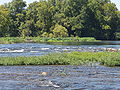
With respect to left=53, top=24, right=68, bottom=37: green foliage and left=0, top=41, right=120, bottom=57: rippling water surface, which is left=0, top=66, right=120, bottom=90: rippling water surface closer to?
left=0, top=41, right=120, bottom=57: rippling water surface

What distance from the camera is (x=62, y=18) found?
136000 mm

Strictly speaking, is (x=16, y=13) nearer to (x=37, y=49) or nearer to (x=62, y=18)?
(x=62, y=18)

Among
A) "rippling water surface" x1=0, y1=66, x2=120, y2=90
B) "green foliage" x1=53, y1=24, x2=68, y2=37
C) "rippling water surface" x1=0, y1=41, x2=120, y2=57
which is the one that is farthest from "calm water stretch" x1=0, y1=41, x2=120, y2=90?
"green foliage" x1=53, y1=24, x2=68, y2=37

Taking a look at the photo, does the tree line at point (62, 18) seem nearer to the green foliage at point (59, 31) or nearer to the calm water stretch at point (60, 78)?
the green foliage at point (59, 31)

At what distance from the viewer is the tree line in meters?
134

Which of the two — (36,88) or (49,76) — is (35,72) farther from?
(36,88)

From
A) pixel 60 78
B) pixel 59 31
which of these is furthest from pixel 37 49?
pixel 59 31

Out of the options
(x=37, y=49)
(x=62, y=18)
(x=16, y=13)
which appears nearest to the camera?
(x=37, y=49)

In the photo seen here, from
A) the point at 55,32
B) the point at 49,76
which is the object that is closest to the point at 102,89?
the point at 49,76

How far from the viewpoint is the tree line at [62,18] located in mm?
134500

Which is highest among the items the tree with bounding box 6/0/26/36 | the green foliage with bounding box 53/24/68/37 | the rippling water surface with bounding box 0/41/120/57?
the tree with bounding box 6/0/26/36

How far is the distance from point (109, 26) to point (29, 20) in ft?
108

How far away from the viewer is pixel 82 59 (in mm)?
38031

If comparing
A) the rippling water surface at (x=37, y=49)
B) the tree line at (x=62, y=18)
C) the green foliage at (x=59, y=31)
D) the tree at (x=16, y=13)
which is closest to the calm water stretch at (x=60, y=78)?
the rippling water surface at (x=37, y=49)
